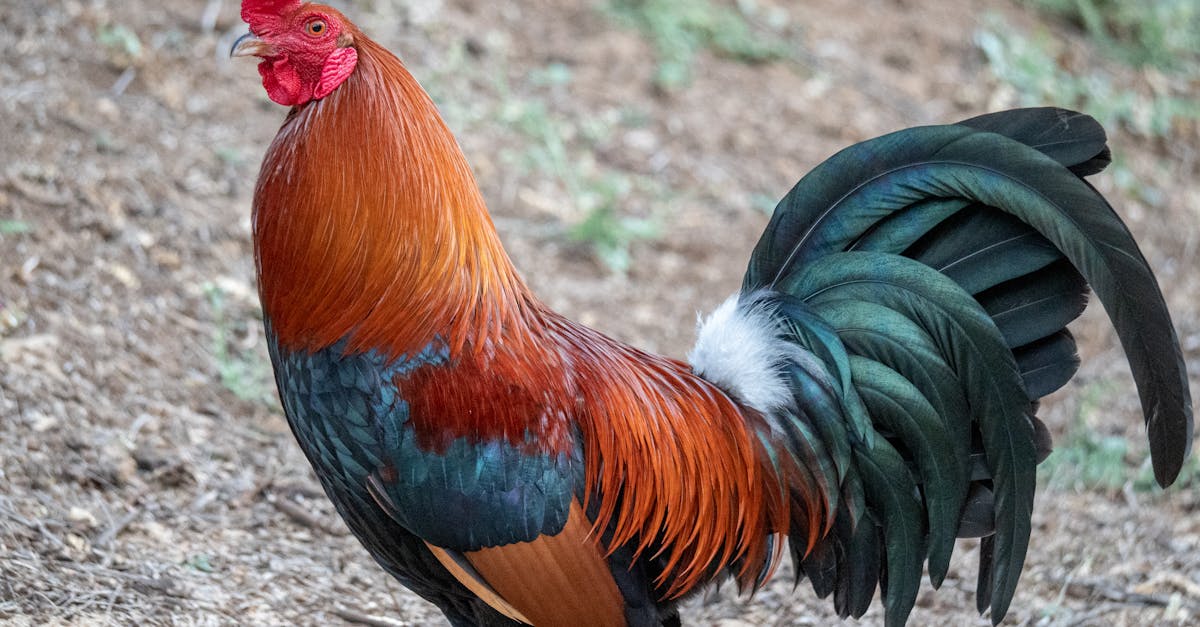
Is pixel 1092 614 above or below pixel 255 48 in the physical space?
below

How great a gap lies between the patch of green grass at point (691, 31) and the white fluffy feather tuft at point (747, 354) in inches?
Result: 207

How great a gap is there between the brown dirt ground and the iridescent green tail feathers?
115 centimetres

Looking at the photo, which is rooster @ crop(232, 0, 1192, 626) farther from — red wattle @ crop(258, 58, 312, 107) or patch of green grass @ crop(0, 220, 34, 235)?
patch of green grass @ crop(0, 220, 34, 235)

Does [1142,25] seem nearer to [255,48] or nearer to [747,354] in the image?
[747,354]

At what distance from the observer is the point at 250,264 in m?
5.62

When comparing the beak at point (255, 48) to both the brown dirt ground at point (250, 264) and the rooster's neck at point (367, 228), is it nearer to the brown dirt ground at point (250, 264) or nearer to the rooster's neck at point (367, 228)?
the rooster's neck at point (367, 228)

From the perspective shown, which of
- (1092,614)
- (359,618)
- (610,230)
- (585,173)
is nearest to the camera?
(359,618)

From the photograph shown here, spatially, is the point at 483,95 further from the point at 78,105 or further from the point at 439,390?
the point at 439,390

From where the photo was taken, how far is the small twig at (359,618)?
4004mm

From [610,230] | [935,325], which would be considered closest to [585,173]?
[610,230]

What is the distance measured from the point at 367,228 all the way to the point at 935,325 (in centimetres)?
165

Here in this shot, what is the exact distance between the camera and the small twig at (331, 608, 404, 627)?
4.00 metres

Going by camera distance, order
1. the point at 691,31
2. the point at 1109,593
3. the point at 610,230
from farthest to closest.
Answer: the point at 691,31 < the point at 610,230 < the point at 1109,593

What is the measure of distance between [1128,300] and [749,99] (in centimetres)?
567
